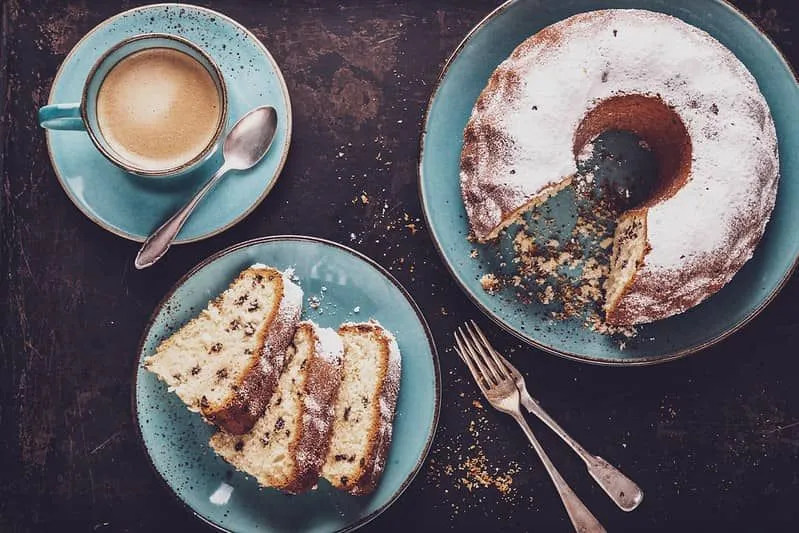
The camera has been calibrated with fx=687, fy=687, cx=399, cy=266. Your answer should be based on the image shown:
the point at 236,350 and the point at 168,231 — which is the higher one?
the point at 168,231

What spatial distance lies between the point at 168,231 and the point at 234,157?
308 millimetres

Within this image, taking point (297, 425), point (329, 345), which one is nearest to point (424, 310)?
point (329, 345)

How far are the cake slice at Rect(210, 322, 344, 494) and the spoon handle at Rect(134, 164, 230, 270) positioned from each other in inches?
19.4

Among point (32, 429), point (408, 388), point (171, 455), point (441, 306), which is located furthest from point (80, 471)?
point (441, 306)

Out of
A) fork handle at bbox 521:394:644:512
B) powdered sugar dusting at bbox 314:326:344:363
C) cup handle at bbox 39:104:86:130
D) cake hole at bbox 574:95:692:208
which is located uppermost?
cake hole at bbox 574:95:692:208

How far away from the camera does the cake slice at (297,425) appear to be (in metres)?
2.03

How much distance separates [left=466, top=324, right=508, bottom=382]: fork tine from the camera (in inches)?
89.1

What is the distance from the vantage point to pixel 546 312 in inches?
88.0

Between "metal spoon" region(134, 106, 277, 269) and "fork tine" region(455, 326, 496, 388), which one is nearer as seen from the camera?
"metal spoon" region(134, 106, 277, 269)

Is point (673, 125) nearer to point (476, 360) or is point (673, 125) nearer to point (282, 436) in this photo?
point (476, 360)

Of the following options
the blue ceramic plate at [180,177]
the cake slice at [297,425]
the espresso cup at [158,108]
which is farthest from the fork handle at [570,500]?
the espresso cup at [158,108]

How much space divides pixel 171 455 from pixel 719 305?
→ 1.80m

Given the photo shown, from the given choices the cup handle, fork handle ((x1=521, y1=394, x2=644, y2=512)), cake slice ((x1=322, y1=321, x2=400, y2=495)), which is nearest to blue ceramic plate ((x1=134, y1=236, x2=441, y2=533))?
cake slice ((x1=322, y1=321, x2=400, y2=495))

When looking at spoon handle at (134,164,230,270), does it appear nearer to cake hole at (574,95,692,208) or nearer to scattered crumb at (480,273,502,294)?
scattered crumb at (480,273,502,294)
